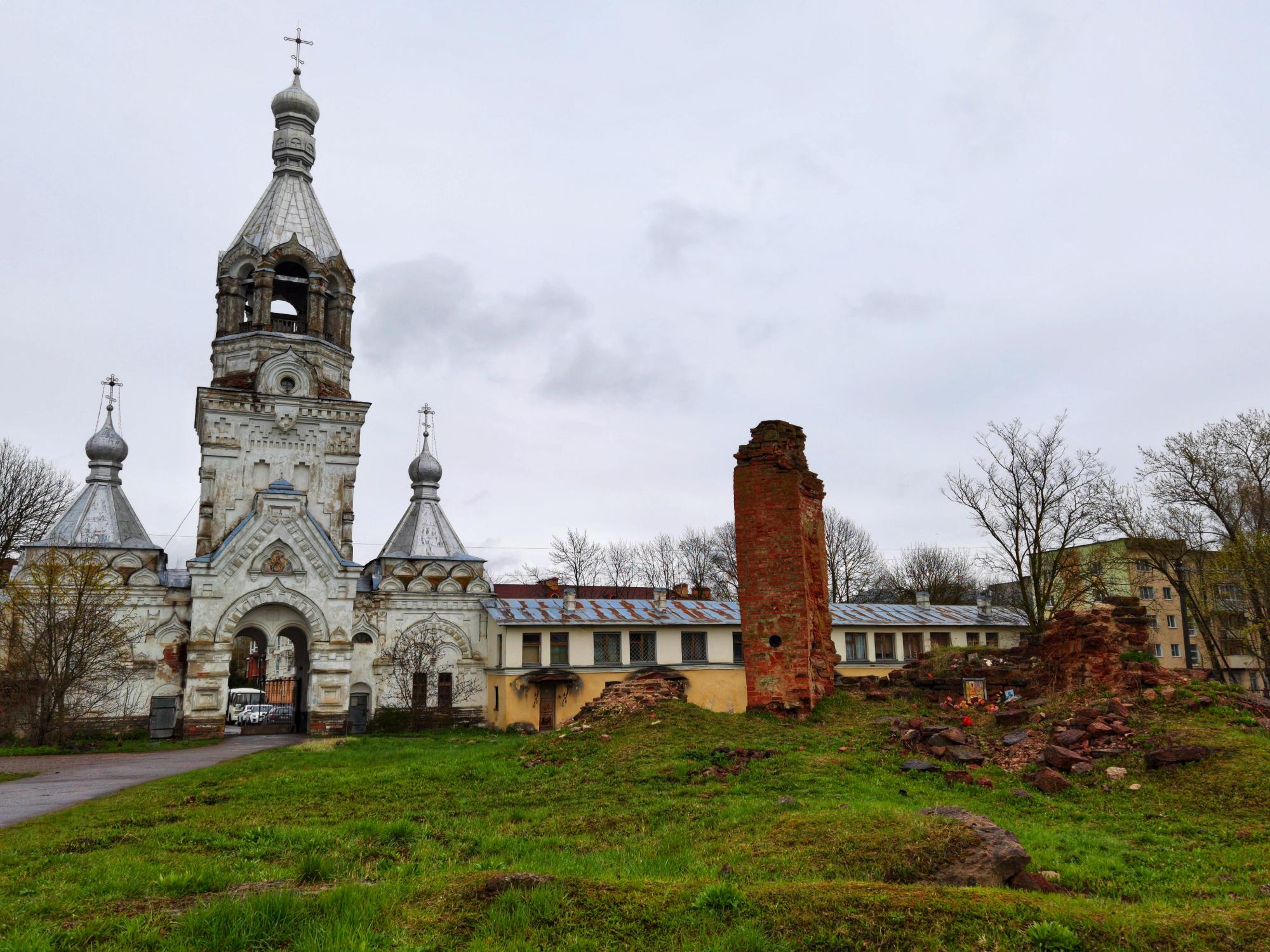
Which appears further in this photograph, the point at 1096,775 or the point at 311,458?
the point at 311,458

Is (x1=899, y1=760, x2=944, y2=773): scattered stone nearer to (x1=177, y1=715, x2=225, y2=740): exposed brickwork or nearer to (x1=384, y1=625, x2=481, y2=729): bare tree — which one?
(x1=384, y1=625, x2=481, y2=729): bare tree

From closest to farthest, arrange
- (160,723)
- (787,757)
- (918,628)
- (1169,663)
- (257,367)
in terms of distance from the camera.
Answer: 1. (787,757)
2. (160,723)
3. (257,367)
4. (918,628)
5. (1169,663)

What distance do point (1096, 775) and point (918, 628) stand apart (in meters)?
27.5

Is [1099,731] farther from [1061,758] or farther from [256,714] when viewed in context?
[256,714]

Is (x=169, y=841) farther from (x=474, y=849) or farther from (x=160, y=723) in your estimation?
(x=160, y=723)

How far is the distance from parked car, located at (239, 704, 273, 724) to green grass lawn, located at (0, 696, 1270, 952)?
28.5 m

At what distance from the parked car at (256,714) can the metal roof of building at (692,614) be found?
1406cm

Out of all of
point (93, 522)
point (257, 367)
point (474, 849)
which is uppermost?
point (257, 367)

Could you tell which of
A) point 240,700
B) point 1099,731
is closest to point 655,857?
point 1099,731

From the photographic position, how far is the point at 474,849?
8.25 m

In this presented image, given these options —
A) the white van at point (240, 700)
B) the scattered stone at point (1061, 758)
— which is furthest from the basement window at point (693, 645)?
the scattered stone at point (1061, 758)

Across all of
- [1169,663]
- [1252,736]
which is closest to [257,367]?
[1252,736]

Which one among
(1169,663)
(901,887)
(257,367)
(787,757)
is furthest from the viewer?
(1169,663)

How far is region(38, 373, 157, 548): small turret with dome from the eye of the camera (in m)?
31.1
